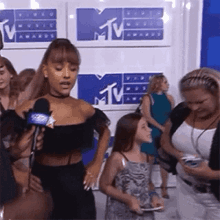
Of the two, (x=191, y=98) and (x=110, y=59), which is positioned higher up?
(x=110, y=59)

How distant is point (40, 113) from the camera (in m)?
0.79

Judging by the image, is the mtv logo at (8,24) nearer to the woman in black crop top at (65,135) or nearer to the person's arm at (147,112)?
the woman in black crop top at (65,135)

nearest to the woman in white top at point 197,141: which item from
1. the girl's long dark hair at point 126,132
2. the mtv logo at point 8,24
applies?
the girl's long dark hair at point 126,132

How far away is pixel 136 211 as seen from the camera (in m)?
0.86

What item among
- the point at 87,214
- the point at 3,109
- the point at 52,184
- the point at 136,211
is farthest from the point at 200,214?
the point at 3,109

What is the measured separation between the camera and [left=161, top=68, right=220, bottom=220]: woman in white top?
79 centimetres

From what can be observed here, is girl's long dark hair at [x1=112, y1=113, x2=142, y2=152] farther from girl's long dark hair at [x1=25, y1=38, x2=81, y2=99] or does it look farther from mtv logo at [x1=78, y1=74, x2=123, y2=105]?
girl's long dark hair at [x1=25, y1=38, x2=81, y2=99]

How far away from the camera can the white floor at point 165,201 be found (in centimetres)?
86

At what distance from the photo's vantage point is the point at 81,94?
83 cm

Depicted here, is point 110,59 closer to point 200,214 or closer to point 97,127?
point 97,127

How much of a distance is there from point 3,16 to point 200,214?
85 centimetres

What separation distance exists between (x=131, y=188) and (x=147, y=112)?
0.24 meters

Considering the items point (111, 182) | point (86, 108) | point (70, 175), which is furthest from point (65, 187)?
point (86, 108)

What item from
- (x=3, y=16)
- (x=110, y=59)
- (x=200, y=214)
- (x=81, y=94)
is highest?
(x=3, y=16)
